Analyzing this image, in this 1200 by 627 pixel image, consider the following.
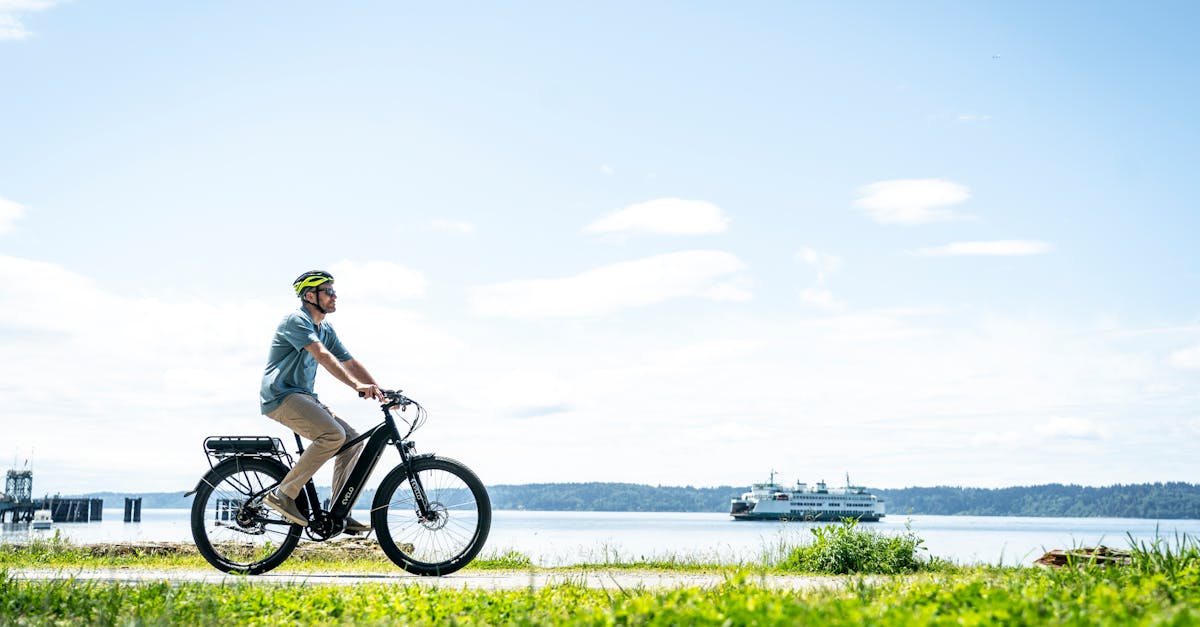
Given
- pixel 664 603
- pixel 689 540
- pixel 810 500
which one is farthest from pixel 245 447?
pixel 810 500

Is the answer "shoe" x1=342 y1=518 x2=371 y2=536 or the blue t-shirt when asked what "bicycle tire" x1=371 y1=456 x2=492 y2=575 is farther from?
the blue t-shirt

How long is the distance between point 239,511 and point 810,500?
101 meters

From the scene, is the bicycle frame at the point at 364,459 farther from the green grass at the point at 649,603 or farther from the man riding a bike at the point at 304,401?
the green grass at the point at 649,603

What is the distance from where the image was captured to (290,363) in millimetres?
7371

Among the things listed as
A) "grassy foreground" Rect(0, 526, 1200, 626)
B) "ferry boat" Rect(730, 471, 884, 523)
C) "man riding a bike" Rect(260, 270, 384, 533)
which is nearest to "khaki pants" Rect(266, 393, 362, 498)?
"man riding a bike" Rect(260, 270, 384, 533)

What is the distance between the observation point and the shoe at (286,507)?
7.45 m

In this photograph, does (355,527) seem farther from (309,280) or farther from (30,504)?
(30,504)

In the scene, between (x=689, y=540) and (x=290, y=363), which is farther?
(x=689, y=540)

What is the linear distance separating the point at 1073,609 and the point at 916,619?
87 centimetres

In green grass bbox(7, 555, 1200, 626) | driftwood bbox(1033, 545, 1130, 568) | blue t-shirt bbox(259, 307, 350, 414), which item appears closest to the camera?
green grass bbox(7, 555, 1200, 626)

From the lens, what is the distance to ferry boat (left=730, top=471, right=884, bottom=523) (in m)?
104

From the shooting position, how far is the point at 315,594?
17.2 feet

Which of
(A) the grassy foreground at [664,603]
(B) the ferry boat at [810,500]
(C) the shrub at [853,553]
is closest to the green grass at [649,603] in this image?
(A) the grassy foreground at [664,603]

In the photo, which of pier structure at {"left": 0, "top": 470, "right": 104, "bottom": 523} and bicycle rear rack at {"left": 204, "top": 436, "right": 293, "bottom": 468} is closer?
bicycle rear rack at {"left": 204, "top": 436, "right": 293, "bottom": 468}
